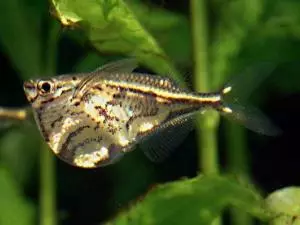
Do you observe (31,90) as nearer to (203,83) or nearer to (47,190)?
(203,83)

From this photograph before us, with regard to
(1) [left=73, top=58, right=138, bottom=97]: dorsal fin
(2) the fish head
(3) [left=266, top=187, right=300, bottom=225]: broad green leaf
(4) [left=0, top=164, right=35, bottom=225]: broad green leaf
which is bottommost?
(4) [left=0, top=164, right=35, bottom=225]: broad green leaf

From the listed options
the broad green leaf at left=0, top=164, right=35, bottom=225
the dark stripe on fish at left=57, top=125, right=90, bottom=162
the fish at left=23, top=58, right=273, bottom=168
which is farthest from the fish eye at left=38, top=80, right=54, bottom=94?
the broad green leaf at left=0, top=164, right=35, bottom=225

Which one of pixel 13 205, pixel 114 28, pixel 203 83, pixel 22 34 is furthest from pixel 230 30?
pixel 13 205

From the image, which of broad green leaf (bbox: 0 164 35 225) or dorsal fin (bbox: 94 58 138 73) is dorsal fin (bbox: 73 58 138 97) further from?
broad green leaf (bbox: 0 164 35 225)

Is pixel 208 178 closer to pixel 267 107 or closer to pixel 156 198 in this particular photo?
pixel 156 198

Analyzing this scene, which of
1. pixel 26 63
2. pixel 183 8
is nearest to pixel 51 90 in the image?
pixel 26 63

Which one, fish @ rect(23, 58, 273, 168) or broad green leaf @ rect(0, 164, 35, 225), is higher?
fish @ rect(23, 58, 273, 168)
